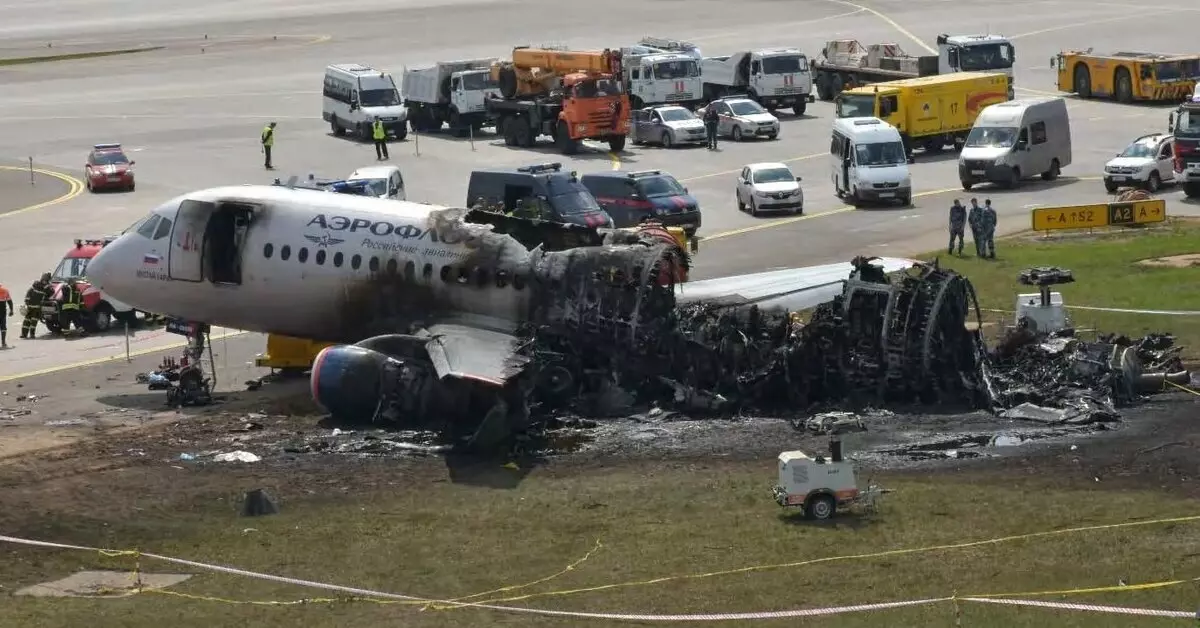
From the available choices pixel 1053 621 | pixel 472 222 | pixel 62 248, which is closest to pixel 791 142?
pixel 62 248

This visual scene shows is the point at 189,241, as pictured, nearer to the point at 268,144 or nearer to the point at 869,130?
the point at 869,130

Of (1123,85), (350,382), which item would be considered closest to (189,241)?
(350,382)

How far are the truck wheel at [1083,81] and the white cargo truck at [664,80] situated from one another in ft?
57.4

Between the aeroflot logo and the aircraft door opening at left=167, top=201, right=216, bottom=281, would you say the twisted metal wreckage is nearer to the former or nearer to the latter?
the aeroflot logo

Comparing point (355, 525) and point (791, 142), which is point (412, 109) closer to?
point (791, 142)

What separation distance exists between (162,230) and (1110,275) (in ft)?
80.1

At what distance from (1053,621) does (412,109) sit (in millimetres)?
65199

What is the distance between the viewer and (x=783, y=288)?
1689 inches

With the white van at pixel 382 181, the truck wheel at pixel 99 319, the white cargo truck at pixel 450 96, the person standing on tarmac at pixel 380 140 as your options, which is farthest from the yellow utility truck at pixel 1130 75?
the truck wheel at pixel 99 319

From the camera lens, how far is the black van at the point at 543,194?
53.7 meters

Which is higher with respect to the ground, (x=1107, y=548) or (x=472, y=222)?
(x=472, y=222)

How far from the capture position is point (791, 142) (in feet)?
261

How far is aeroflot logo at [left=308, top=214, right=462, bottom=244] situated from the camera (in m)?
39.5

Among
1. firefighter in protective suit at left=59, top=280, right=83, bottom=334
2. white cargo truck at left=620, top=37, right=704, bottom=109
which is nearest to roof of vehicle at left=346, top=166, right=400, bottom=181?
firefighter in protective suit at left=59, top=280, right=83, bottom=334
